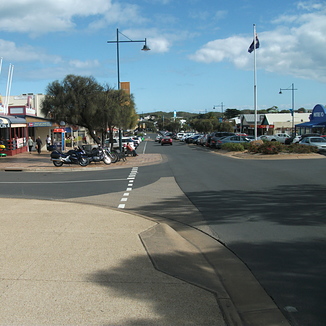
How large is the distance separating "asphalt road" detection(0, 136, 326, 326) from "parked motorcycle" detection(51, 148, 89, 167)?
11.0 ft

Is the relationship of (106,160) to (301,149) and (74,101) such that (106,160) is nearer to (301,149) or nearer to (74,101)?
(74,101)

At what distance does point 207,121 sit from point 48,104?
243ft

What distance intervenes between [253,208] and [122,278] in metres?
5.99

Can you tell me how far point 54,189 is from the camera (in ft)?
50.2

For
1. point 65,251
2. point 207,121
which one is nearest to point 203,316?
point 65,251

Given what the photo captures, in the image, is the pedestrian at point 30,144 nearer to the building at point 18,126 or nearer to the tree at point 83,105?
the building at point 18,126

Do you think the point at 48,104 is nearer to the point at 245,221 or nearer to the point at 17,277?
the point at 245,221

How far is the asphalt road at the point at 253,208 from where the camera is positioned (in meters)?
5.49

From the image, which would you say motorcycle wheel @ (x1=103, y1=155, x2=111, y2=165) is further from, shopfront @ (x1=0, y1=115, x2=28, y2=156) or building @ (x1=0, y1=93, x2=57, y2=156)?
shopfront @ (x1=0, y1=115, x2=28, y2=156)

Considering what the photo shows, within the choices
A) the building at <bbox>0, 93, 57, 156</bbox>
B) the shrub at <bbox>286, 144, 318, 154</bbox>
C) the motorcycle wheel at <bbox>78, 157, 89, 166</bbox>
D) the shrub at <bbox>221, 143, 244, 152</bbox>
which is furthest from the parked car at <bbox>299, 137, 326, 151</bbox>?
the building at <bbox>0, 93, 57, 156</bbox>

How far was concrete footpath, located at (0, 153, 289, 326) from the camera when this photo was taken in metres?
4.30

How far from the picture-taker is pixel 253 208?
10.6 metres

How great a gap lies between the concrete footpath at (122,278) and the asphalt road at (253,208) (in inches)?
15.7

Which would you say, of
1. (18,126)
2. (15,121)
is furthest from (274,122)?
(15,121)
